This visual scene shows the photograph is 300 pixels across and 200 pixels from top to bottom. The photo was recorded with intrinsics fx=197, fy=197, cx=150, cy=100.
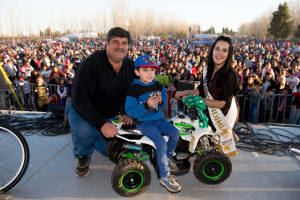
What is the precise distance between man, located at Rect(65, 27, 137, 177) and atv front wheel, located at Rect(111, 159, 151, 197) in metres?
0.42

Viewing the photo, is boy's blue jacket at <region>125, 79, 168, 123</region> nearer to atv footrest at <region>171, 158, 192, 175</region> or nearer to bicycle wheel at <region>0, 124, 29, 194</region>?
atv footrest at <region>171, 158, 192, 175</region>

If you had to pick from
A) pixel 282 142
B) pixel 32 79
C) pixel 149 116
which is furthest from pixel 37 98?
pixel 282 142

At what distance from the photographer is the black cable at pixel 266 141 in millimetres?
3722

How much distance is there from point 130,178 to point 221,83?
1879 mm

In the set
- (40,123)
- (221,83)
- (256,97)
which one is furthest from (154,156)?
(256,97)

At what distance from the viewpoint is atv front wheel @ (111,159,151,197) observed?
2.37 m

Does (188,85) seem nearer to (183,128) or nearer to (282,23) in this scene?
(183,128)

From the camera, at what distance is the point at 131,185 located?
2.54 metres

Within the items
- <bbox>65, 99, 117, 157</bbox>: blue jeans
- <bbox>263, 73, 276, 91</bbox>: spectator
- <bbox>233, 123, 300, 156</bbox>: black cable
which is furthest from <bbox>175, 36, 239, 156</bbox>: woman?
<bbox>263, 73, 276, 91</bbox>: spectator

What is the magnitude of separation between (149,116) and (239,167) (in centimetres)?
Result: 177

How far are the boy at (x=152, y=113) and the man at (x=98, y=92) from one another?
1.09 ft

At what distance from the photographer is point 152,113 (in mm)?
2670

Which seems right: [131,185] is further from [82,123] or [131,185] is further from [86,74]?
[86,74]

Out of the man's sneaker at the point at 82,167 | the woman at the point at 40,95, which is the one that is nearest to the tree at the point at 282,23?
the woman at the point at 40,95
